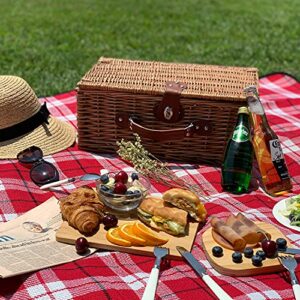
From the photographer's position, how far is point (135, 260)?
1979 millimetres

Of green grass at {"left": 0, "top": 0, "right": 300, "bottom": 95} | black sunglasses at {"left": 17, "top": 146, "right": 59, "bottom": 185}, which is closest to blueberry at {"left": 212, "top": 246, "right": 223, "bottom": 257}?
black sunglasses at {"left": 17, "top": 146, "right": 59, "bottom": 185}

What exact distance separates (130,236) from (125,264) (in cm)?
9

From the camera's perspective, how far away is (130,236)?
2.00 metres

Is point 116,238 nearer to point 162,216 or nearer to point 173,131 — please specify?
point 162,216

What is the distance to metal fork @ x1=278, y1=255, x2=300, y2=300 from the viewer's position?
1782 millimetres

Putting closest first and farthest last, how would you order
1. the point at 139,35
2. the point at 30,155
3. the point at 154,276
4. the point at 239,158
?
1. the point at 154,276
2. the point at 239,158
3. the point at 30,155
4. the point at 139,35

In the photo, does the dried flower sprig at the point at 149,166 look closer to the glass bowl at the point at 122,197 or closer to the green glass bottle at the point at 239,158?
the green glass bottle at the point at 239,158

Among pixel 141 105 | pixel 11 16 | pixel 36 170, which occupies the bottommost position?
pixel 11 16

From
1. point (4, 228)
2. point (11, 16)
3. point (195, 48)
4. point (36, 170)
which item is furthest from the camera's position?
point (11, 16)

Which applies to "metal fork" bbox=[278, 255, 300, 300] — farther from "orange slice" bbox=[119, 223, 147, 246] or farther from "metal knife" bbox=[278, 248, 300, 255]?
"orange slice" bbox=[119, 223, 147, 246]

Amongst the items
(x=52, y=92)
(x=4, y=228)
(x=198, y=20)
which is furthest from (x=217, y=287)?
(x=198, y=20)

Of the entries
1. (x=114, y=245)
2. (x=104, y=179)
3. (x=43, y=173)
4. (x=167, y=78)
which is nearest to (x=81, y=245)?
(x=114, y=245)

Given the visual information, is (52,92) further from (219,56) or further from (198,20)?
(198,20)

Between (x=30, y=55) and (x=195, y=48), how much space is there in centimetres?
146
